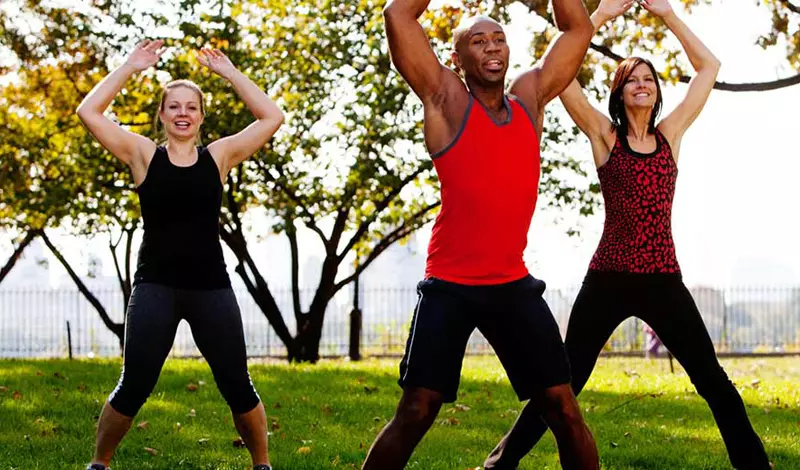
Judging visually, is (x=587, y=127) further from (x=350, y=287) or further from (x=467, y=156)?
(x=350, y=287)

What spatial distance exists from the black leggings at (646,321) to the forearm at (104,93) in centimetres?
252

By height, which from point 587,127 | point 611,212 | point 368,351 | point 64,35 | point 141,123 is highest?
point 64,35

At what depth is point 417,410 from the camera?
445 centimetres

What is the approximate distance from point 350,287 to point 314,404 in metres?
15.6

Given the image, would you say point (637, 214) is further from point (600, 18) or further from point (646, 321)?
point (600, 18)

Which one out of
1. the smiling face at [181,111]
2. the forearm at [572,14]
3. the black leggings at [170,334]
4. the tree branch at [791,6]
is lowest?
the black leggings at [170,334]

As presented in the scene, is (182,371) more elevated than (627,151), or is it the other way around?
(627,151)

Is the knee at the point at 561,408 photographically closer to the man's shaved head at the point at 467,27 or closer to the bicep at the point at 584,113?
the man's shaved head at the point at 467,27

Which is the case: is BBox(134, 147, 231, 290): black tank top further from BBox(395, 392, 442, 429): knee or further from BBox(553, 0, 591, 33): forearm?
BBox(553, 0, 591, 33): forearm

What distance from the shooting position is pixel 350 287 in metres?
25.4

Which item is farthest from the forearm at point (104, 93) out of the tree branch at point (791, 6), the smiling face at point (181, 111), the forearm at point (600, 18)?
the tree branch at point (791, 6)

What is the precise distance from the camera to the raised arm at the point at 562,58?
15.8ft

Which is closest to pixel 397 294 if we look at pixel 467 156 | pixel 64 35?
pixel 64 35

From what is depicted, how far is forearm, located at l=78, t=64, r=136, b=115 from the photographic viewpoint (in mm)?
5508
